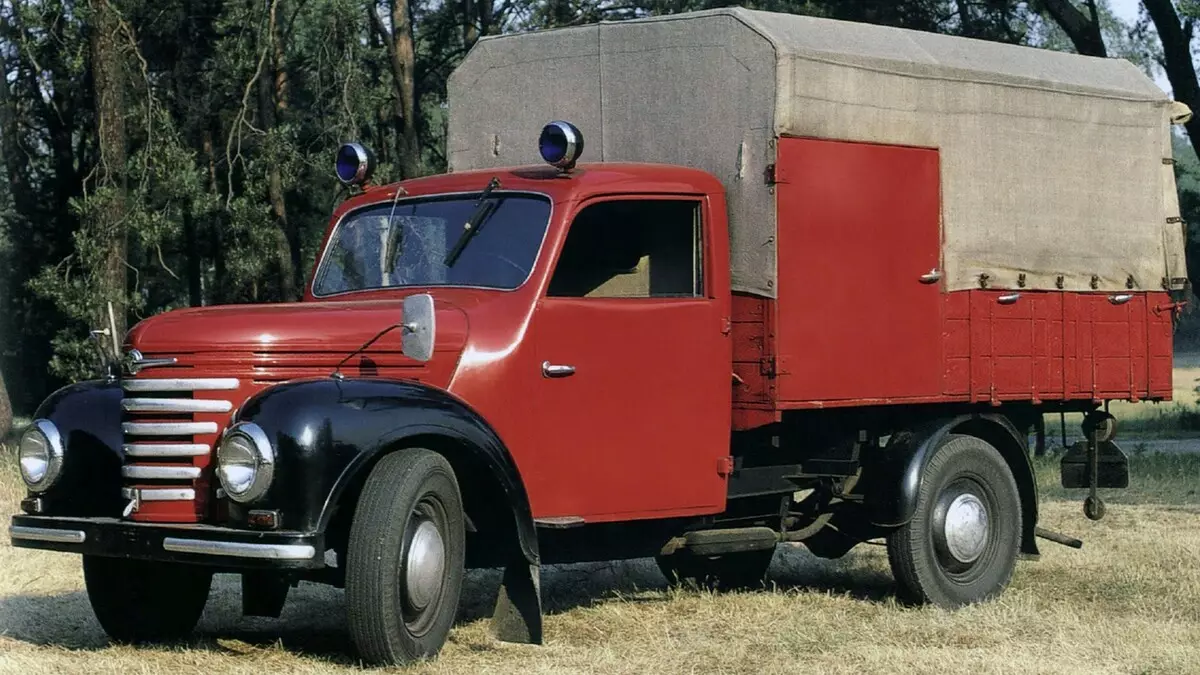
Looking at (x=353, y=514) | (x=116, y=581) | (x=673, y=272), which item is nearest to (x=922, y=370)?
(x=673, y=272)

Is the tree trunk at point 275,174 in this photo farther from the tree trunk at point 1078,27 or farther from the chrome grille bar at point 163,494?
the chrome grille bar at point 163,494

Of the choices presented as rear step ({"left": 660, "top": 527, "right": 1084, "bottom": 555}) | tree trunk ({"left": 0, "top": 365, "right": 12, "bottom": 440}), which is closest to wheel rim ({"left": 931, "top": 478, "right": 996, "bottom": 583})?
rear step ({"left": 660, "top": 527, "right": 1084, "bottom": 555})

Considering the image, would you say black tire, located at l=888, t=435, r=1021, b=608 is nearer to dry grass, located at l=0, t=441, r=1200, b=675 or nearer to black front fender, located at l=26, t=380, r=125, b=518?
dry grass, located at l=0, t=441, r=1200, b=675

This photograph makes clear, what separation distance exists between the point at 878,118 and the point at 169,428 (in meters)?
4.31

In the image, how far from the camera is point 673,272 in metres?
8.90

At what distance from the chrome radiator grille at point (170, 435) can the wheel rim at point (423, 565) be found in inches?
34.5

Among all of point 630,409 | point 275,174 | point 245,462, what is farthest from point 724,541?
point 275,174

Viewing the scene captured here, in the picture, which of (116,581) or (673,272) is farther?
(673,272)

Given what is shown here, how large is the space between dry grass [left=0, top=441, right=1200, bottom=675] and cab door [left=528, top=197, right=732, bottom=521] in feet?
2.32

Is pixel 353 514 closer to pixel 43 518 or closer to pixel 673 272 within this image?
pixel 43 518

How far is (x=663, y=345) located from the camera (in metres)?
8.66

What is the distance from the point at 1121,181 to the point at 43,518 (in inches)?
268

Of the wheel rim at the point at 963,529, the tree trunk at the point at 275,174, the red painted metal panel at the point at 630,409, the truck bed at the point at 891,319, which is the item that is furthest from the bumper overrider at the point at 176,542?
the tree trunk at the point at 275,174

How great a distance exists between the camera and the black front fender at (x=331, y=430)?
6.96 meters
